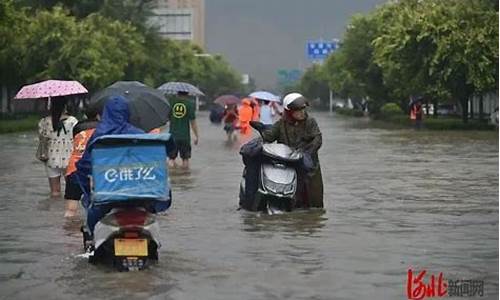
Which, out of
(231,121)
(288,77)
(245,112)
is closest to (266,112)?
(245,112)

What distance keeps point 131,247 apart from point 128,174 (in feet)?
2.05

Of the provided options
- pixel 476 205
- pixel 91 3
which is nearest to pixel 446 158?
pixel 476 205

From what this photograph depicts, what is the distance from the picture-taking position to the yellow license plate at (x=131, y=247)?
8.41 meters

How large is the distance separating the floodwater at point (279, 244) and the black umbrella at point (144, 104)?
1.19 metres

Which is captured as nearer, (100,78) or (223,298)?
(223,298)

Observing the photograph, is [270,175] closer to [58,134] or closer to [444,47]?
[58,134]

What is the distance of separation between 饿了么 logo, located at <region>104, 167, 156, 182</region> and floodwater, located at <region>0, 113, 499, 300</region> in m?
0.79

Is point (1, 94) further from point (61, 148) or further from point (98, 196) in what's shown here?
point (98, 196)

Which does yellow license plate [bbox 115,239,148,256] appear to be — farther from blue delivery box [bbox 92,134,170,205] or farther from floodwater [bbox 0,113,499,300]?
blue delivery box [bbox 92,134,170,205]

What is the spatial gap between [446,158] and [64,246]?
50.9 ft

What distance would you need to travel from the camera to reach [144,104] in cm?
1113

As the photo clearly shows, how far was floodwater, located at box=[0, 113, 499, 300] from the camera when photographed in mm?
7969

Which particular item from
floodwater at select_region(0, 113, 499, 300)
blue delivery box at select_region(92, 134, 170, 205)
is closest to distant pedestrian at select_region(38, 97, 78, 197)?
floodwater at select_region(0, 113, 499, 300)

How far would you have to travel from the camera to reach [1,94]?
209 feet
